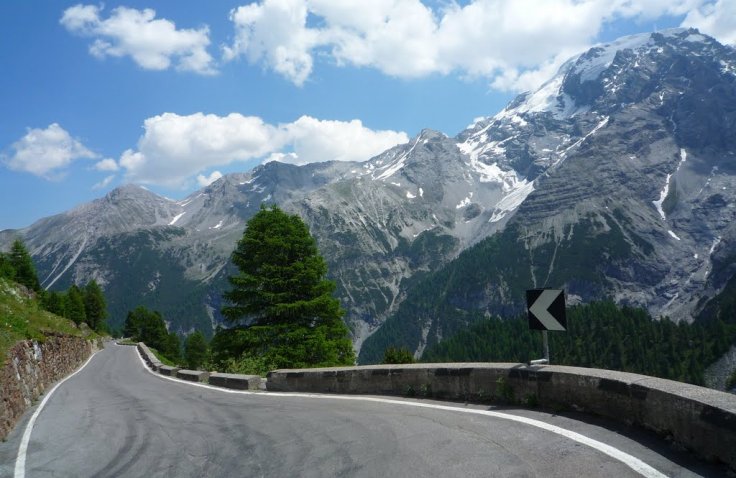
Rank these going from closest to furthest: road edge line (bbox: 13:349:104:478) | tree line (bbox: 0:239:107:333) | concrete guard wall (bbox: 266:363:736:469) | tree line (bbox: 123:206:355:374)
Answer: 1. concrete guard wall (bbox: 266:363:736:469)
2. road edge line (bbox: 13:349:104:478)
3. tree line (bbox: 123:206:355:374)
4. tree line (bbox: 0:239:107:333)

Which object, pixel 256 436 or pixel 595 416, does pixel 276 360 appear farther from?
pixel 595 416

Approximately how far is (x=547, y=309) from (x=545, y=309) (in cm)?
5

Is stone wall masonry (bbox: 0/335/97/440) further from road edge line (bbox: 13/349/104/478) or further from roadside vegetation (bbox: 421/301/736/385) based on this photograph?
roadside vegetation (bbox: 421/301/736/385)

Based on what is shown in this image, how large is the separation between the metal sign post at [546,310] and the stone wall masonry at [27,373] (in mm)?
12714

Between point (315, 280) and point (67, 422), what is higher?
point (315, 280)

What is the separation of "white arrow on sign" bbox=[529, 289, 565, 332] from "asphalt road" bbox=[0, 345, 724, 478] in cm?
177

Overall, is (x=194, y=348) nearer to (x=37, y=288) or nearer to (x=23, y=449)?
(x=37, y=288)

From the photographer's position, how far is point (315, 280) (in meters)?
27.5

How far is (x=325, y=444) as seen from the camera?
8.09 meters

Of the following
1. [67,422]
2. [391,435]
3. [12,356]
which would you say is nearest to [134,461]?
[391,435]

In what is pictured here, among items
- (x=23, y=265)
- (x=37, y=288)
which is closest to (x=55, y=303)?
(x=37, y=288)

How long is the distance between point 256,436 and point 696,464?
6953 millimetres

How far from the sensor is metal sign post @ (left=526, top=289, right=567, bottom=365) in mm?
9298

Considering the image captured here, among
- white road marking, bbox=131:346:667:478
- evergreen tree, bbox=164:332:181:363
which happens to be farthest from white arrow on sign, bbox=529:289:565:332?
evergreen tree, bbox=164:332:181:363
